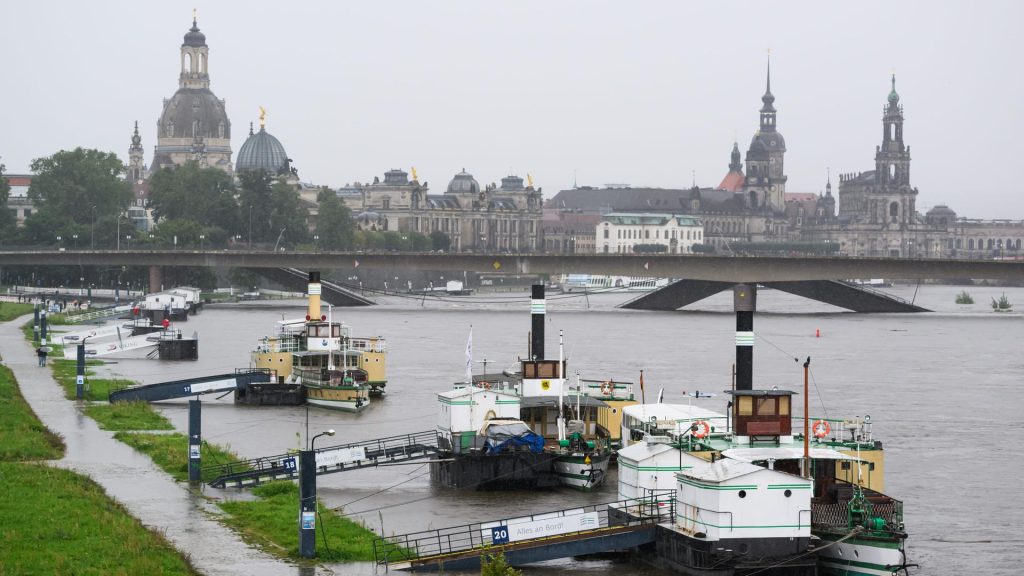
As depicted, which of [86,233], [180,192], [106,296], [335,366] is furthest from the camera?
[180,192]

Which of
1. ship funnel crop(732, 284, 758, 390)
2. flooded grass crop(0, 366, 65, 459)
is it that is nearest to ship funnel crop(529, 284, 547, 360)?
ship funnel crop(732, 284, 758, 390)

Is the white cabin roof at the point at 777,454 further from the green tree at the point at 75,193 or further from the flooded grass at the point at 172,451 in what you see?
the green tree at the point at 75,193

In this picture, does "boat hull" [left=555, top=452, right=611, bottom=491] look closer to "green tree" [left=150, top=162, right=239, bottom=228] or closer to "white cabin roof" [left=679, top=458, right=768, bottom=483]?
"white cabin roof" [left=679, top=458, right=768, bottom=483]

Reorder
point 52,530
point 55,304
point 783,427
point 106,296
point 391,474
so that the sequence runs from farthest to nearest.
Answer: point 106,296, point 55,304, point 391,474, point 783,427, point 52,530

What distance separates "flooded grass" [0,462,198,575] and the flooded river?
3987 millimetres

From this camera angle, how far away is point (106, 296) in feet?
529

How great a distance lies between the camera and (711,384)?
73250 millimetres

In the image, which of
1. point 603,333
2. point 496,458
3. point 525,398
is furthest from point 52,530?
point 603,333

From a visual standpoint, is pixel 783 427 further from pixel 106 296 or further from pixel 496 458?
pixel 106 296

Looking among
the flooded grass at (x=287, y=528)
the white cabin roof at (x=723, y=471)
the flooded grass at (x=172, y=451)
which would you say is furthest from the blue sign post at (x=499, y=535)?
the flooded grass at (x=172, y=451)

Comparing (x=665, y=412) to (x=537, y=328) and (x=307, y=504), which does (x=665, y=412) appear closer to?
(x=307, y=504)

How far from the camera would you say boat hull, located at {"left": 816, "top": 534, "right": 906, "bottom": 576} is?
33.3 meters

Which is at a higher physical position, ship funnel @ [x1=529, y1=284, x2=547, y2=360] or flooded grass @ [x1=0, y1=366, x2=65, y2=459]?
ship funnel @ [x1=529, y1=284, x2=547, y2=360]

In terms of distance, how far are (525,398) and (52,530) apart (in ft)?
54.9
